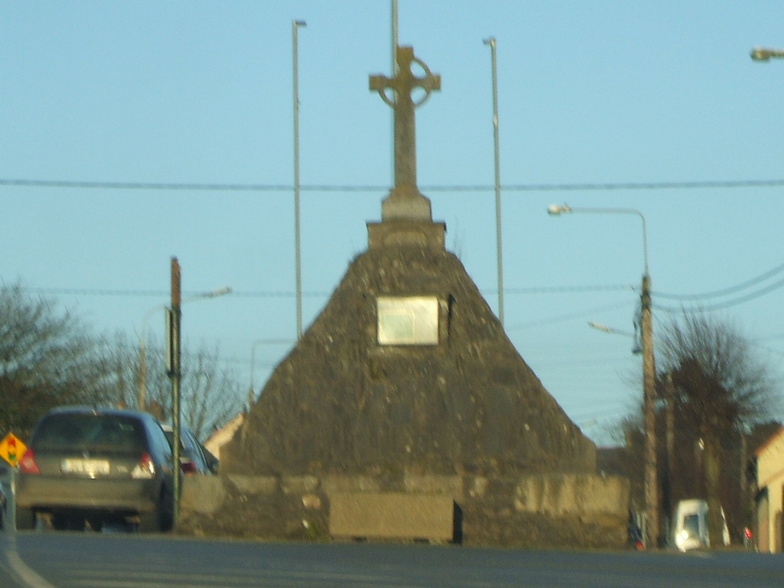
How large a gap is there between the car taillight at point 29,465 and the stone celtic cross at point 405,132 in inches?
193

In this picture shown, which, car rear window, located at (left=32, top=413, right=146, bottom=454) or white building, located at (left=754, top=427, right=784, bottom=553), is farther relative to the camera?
white building, located at (left=754, top=427, right=784, bottom=553)

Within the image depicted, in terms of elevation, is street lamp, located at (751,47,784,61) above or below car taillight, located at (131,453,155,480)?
above

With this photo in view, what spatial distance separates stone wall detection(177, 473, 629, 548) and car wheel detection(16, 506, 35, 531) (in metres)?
1.81

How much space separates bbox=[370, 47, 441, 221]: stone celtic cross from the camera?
59.8 feet

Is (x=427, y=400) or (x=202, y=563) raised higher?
(x=427, y=400)

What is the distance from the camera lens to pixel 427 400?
57.4 feet

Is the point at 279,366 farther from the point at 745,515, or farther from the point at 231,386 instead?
the point at 231,386

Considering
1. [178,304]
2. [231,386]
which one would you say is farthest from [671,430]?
[231,386]

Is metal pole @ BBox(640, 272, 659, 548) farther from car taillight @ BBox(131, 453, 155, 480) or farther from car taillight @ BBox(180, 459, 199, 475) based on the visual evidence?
car taillight @ BBox(131, 453, 155, 480)

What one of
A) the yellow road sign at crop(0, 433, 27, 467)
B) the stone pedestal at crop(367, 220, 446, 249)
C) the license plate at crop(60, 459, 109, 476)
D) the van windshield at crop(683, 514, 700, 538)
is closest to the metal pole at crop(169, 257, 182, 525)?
the license plate at crop(60, 459, 109, 476)

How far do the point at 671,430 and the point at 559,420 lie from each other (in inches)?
1043

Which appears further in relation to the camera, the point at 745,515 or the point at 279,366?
the point at 745,515

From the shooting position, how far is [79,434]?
1744 centimetres

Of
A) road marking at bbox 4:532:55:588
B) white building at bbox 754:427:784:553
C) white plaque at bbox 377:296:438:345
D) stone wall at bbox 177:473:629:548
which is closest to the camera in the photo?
road marking at bbox 4:532:55:588
